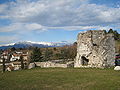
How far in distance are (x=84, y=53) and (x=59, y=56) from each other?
45051 mm

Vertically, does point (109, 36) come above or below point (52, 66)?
above

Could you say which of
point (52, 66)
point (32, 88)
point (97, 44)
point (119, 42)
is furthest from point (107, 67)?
point (119, 42)

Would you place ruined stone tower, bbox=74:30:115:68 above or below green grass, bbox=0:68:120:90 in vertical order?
above

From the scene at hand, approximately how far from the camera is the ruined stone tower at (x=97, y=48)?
25486 mm

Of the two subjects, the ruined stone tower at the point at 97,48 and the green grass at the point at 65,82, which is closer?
the green grass at the point at 65,82

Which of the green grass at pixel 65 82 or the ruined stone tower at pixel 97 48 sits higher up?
the ruined stone tower at pixel 97 48

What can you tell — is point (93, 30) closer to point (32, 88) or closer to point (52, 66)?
point (52, 66)

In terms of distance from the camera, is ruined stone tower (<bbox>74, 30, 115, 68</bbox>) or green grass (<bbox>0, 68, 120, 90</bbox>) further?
ruined stone tower (<bbox>74, 30, 115, 68</bbox>)

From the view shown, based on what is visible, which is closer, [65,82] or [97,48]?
[65,82]

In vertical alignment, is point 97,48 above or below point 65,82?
above

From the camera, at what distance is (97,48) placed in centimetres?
2594

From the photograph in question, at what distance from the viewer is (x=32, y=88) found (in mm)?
12672

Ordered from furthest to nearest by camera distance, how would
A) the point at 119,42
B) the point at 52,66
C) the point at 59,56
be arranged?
the point at 119,42 → the point at 59,56 → the point at 52,66

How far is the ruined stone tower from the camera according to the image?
25.5 m
